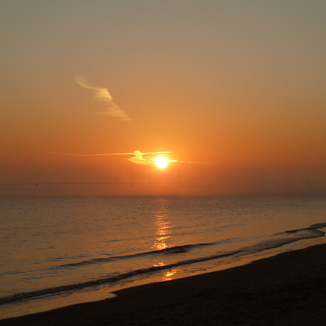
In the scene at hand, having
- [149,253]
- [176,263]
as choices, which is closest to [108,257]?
[149,253]

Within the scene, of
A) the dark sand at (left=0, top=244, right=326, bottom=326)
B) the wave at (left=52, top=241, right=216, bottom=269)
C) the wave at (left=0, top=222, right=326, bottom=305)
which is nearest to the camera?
the dark sand at (left=0, top=244, right=326, bottom=326)

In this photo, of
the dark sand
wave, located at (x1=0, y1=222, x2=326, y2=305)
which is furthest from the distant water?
the dark sand

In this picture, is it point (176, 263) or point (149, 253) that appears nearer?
point (176, 263)

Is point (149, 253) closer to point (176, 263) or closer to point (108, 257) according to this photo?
point (108, 257)

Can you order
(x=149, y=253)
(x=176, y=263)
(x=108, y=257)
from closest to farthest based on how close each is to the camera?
1. (x=176, y=263)
2. (x=108, y=257)
3. (x=149, y=253)

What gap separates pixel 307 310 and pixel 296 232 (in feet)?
94.6

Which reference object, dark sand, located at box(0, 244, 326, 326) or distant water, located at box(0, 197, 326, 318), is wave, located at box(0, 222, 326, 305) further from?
dark sand, located at box(0, 244, 326, 326)

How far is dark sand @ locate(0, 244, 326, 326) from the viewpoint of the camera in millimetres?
11578

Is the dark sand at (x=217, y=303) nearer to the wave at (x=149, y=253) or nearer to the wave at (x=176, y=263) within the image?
the wave at (x=176, y=263)

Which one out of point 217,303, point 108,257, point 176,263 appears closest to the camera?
point 217,303

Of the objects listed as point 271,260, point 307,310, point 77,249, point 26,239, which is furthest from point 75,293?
point 26,239

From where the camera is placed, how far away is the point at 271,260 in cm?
2284

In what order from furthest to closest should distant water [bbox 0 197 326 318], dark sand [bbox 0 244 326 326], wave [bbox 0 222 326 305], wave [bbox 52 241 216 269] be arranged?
wave [bbox 52 241 216 269] < distant water [bbox 0 197 326 318] < wave [bbox 0 222 326 305] < dark sand [bbox 0 244 326 326]

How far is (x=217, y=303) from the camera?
13.6 m
